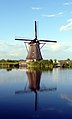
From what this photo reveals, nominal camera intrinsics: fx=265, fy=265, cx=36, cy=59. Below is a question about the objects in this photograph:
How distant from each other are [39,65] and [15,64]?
26608 millimetres

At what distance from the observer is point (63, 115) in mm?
14531

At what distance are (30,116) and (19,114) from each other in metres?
0.72

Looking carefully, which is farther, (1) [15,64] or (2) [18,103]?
(1) [15,64]

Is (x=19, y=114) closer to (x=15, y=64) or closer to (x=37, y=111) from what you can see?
(x=37, y=111)

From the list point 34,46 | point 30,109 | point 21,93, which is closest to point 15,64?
point 34,46

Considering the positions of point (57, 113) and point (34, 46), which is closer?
point (57, 113)

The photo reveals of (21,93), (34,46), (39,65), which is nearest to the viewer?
(21,93)

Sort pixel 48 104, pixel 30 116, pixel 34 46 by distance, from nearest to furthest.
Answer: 1. pixel 30 116
2. pixel 48 104
3. pixel 34 46

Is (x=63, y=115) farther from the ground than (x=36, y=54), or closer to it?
closer to it

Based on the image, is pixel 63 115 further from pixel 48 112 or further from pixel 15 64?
pixel 15 64

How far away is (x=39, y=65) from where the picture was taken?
79062mm

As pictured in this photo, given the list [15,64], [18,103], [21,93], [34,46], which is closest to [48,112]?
[18,103]

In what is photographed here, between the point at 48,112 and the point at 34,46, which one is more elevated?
the point at 34,46

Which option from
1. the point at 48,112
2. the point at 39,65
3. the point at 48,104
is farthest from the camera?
the point at 39,65
